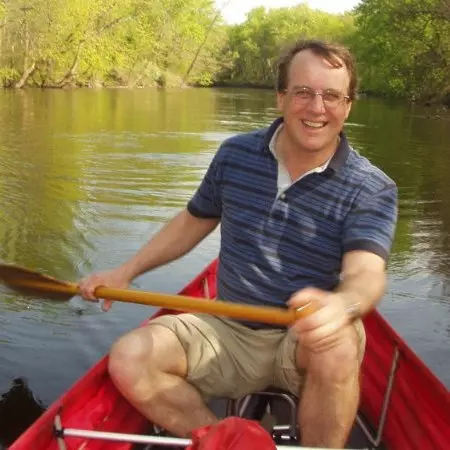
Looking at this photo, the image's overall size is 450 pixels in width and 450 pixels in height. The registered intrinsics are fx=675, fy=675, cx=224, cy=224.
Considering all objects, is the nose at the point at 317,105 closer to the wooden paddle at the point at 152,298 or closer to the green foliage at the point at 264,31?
the wooden paddle at the point at 152,298

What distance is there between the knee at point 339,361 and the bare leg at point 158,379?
0.53m

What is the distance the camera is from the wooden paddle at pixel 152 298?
7.12 ft

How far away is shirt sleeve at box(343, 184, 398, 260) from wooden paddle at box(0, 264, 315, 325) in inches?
18.8

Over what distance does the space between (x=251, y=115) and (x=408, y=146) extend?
834 cm

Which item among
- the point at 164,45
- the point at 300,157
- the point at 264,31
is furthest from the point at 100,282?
the point at 264,31

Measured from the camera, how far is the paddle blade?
2.99 m

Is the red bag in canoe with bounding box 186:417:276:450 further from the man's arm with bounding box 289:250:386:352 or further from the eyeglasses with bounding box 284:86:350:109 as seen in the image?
the eyeglasses with bounding box 284:86:350:109

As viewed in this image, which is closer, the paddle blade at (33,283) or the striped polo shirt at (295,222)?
the striped polo shirt at (295,222)

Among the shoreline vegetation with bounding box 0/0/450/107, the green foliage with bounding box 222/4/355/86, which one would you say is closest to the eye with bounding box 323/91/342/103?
the shoreline vegetation with bounding box 0/0/450/107

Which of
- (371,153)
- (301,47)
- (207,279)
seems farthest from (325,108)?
(371,153)

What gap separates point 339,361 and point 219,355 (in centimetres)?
58

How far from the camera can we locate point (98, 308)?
5199mm

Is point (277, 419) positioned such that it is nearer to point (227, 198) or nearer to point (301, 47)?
point (227, 198)

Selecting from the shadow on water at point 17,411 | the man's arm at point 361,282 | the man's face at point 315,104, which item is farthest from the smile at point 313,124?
the shadow on water at point 17,411
